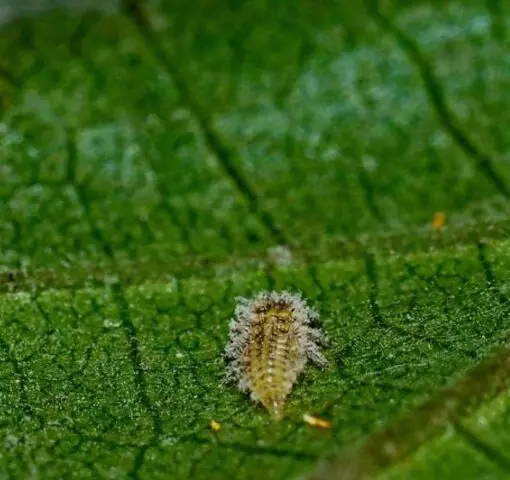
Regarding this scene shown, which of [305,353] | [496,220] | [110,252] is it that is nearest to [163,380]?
[305,353]

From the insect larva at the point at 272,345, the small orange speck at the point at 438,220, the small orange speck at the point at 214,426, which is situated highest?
the small orange speck at the point at 438,220

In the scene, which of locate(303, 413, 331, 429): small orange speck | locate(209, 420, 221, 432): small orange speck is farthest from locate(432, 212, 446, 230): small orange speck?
locate(209, 420, 221, 432): small orange speck

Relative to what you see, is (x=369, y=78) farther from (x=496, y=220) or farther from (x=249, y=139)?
(x=496, y=220)

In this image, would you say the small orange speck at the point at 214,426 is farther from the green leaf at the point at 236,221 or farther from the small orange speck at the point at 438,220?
the small orange speck at the point at 438,220

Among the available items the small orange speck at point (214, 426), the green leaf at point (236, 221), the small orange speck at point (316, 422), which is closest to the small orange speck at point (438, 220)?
the green leaf at point (236, 221)

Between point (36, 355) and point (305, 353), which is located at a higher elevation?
point (305, 353)

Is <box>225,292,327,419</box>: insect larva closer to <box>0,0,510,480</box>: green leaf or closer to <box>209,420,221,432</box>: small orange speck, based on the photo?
<box>0,0,510,480</box>: green leaf
